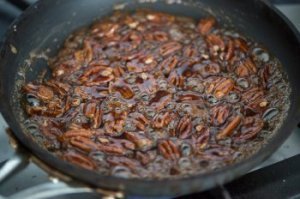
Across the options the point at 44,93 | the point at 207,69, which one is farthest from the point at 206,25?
the point at 44,93

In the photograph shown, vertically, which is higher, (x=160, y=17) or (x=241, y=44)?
(x=160, y=17)

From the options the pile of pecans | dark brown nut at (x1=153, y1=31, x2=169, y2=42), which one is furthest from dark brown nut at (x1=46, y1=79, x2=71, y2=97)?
dark brown nut at (x1=153, y1=31, x2=169, y2=42)

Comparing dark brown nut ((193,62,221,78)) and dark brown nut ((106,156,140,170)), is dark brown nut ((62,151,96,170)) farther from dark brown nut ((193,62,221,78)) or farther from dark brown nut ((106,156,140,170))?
dark brown nut ((193,62,221,78))

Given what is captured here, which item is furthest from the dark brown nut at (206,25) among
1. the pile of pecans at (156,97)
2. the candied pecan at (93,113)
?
the candied pecan at (93,113)

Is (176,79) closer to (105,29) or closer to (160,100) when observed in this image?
(160,100)

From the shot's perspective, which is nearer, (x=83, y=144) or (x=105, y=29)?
(x=83, y=144)

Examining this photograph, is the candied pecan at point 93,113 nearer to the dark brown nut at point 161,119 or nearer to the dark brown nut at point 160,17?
the dark brown nut at point 161,119

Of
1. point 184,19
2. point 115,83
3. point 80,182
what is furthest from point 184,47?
point 80,182
